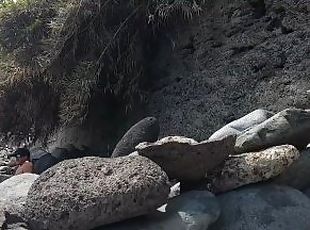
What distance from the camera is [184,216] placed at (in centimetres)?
261

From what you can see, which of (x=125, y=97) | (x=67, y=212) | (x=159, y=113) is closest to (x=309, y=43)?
(x=159, y=113)

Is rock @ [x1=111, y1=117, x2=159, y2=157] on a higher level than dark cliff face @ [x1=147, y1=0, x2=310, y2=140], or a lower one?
lower

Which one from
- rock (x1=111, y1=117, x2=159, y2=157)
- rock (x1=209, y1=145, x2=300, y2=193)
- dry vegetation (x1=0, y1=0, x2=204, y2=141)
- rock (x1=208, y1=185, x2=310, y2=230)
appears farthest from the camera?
dry vegetation (x1=0, y1=0, x2=204, y2=141)

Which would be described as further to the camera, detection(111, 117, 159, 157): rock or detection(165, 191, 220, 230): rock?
detection(111, 117, 159, 157): rock

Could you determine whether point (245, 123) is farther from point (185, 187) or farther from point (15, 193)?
point (15, 193)

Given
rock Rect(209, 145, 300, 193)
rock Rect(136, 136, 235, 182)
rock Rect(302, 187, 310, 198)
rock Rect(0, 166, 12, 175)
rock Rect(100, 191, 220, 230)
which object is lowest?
rock Rect(0, 166, 12, 175)

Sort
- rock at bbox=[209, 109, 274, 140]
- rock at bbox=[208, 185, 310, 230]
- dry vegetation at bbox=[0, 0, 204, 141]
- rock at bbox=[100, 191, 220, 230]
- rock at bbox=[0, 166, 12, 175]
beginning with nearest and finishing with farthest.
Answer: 1. rock at bbox=[100, 191, 220, 230]
2. rock at bbox=[208, 185, 310, 230]
3. rock at bbox=[209, 109, 274, 140]
4. dry vegetation at bbox=[0, 0, 204, 141]
5. rock at bbox=[0, 166, 12, 175]

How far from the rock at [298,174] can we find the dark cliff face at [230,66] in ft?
5.65

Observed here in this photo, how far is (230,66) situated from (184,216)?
119 inches

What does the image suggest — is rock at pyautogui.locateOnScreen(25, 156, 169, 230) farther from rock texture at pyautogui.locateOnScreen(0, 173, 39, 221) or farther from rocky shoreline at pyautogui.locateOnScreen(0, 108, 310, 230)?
rock texture at pyautogui.locateOnScreen(0, 173, 39, 221)

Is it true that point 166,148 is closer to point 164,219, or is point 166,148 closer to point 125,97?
point 164,219

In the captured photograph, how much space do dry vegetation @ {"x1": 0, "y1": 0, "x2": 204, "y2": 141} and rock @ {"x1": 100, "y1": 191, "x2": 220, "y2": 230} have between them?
3.20m

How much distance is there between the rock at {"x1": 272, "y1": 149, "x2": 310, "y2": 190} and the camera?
302 centimetres

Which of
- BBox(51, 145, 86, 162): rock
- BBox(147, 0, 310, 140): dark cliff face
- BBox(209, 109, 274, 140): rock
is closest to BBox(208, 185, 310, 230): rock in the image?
BBox(209, 109, 274, 140): rock
